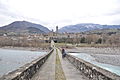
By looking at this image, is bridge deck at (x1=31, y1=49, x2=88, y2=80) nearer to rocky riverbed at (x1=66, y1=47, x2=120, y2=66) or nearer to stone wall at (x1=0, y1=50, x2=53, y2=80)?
stone wall at (x1=0, y1=50, x2=53, y2=80)

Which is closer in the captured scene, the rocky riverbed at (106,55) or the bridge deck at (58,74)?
the bridge deck at (58,74)

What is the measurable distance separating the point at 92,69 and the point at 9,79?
446 cm

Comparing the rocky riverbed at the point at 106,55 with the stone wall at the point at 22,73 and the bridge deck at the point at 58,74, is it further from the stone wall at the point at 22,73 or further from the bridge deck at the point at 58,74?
the stone wall at the point at 22,73

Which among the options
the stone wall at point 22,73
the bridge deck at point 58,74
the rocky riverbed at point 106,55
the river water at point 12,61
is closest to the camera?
the stone wall at point 22,73

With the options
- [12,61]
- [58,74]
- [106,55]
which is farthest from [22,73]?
A: [106,55]

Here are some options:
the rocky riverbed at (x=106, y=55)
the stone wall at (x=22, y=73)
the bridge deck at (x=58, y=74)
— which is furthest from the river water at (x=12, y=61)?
the rocky riverbed at (x=106, y=55)

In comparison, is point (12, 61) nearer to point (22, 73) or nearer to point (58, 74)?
point (58, 74)

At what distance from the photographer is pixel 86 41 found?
465ft

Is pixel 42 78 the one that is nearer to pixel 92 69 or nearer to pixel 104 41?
pixel 92 69

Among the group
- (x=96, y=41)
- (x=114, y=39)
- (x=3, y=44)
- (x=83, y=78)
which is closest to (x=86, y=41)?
(x=96, y=41)

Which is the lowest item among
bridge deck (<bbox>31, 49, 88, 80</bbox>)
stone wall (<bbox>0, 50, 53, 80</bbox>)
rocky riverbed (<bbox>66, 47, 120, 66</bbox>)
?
rocky riverbed (<bbox>66, 47, 120, 66</bbox>)

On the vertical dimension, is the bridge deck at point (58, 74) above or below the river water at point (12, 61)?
above

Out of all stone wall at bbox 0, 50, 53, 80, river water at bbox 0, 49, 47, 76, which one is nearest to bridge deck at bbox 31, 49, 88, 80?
stone wall at bbox 0, 50, 53, 80

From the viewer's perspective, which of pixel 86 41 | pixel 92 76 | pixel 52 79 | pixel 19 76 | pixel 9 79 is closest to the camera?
pixel 9 79
